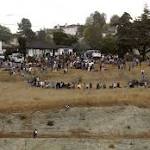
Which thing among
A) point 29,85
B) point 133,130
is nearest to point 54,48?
point 29,85

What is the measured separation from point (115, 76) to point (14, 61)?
19.5m

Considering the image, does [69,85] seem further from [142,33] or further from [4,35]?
[4,35]

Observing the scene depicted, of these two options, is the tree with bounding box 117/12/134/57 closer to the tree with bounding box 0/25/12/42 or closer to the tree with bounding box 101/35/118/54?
the tree with bounding box 101/35/118/54

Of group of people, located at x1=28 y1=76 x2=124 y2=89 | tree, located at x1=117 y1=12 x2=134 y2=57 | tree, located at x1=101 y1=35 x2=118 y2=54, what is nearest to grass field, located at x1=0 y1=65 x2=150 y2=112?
group of people, located at x1=28 y1=76 x2=124 y2=89

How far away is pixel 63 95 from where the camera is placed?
209ft

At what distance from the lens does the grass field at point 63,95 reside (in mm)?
59062

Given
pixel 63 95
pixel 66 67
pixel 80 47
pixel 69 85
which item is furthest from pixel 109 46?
pixel 63 95

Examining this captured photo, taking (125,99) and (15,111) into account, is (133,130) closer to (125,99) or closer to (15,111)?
(125,99)

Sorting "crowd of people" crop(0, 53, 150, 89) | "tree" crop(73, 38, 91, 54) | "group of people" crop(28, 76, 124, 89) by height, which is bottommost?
"group of people" crop(28, 76, 124, 89)

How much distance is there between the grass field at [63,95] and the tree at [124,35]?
2385 cm

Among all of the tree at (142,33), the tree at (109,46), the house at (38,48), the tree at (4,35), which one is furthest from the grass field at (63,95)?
the tree at (4,35)

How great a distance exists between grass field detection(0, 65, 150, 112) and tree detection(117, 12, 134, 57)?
23.9 m

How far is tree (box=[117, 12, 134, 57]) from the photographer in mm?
102562

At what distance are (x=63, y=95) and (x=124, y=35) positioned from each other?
138 ft
